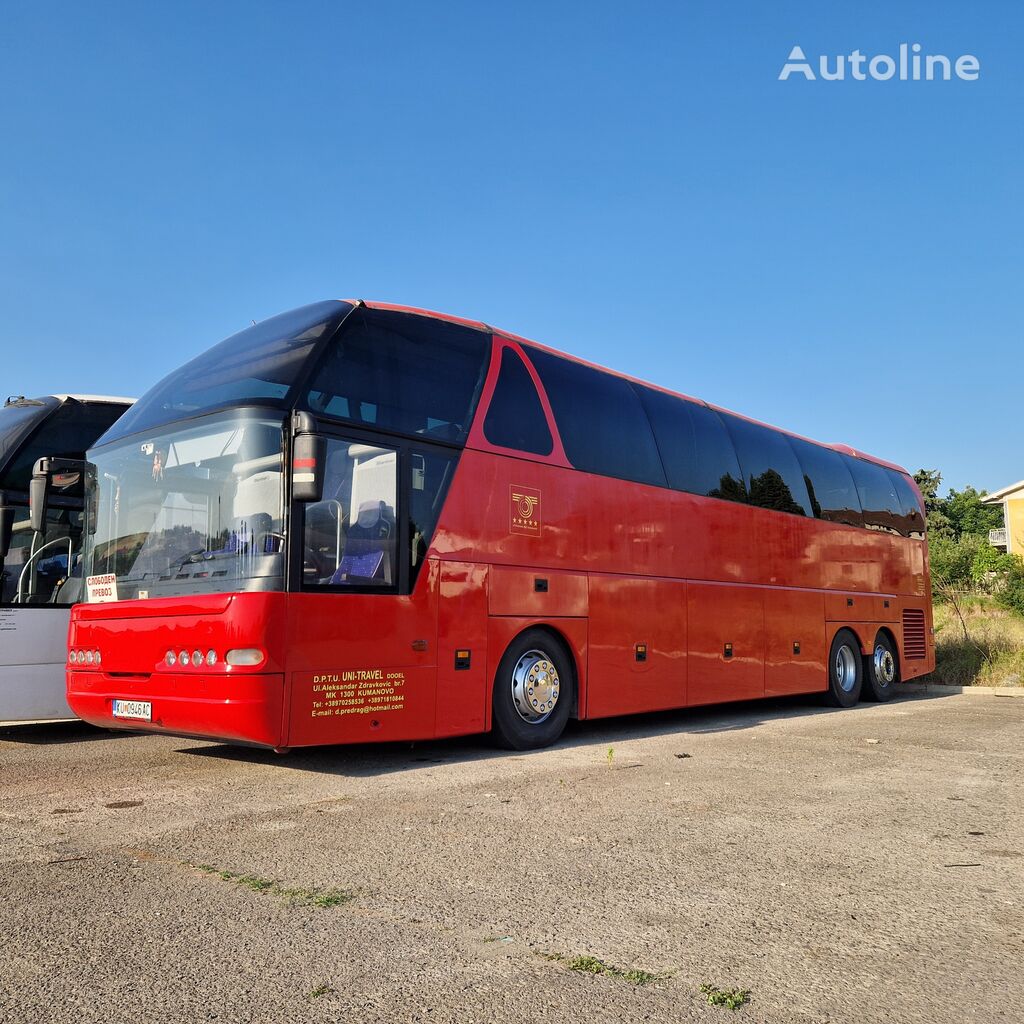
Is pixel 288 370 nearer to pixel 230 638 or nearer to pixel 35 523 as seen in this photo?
pixel 230 638

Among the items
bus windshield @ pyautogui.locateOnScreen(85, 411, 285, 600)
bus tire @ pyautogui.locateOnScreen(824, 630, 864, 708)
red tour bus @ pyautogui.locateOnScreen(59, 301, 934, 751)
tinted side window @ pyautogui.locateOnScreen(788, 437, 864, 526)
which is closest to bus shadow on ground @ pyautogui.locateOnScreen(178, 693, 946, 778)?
red tour bus @ pyautogui.locateOnScreen(59, 301, 934, 751)

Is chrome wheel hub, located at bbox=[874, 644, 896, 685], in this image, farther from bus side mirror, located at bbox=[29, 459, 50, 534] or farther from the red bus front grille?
bus side mirror, located at bbox=[29, 459, 50, 534]

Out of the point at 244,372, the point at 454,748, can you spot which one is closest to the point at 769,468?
the point at 454,748

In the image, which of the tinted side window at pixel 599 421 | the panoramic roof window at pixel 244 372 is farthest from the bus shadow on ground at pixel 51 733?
the tinted side window at pixel 599 421

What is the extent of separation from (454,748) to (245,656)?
278cm

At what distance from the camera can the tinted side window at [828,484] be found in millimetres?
13664

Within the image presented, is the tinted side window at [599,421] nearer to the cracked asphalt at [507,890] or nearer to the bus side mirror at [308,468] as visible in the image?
the bus side mirror at [308,468]

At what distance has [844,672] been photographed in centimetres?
1423

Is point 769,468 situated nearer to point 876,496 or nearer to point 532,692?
point 876,496

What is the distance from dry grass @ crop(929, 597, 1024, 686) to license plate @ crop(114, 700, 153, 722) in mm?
14119

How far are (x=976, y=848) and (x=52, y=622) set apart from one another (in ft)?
25.8

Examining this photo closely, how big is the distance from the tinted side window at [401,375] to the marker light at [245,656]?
1.74m

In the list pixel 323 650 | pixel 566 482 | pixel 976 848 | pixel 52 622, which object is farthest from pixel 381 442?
pixel 976 848

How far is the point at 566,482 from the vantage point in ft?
29.5
